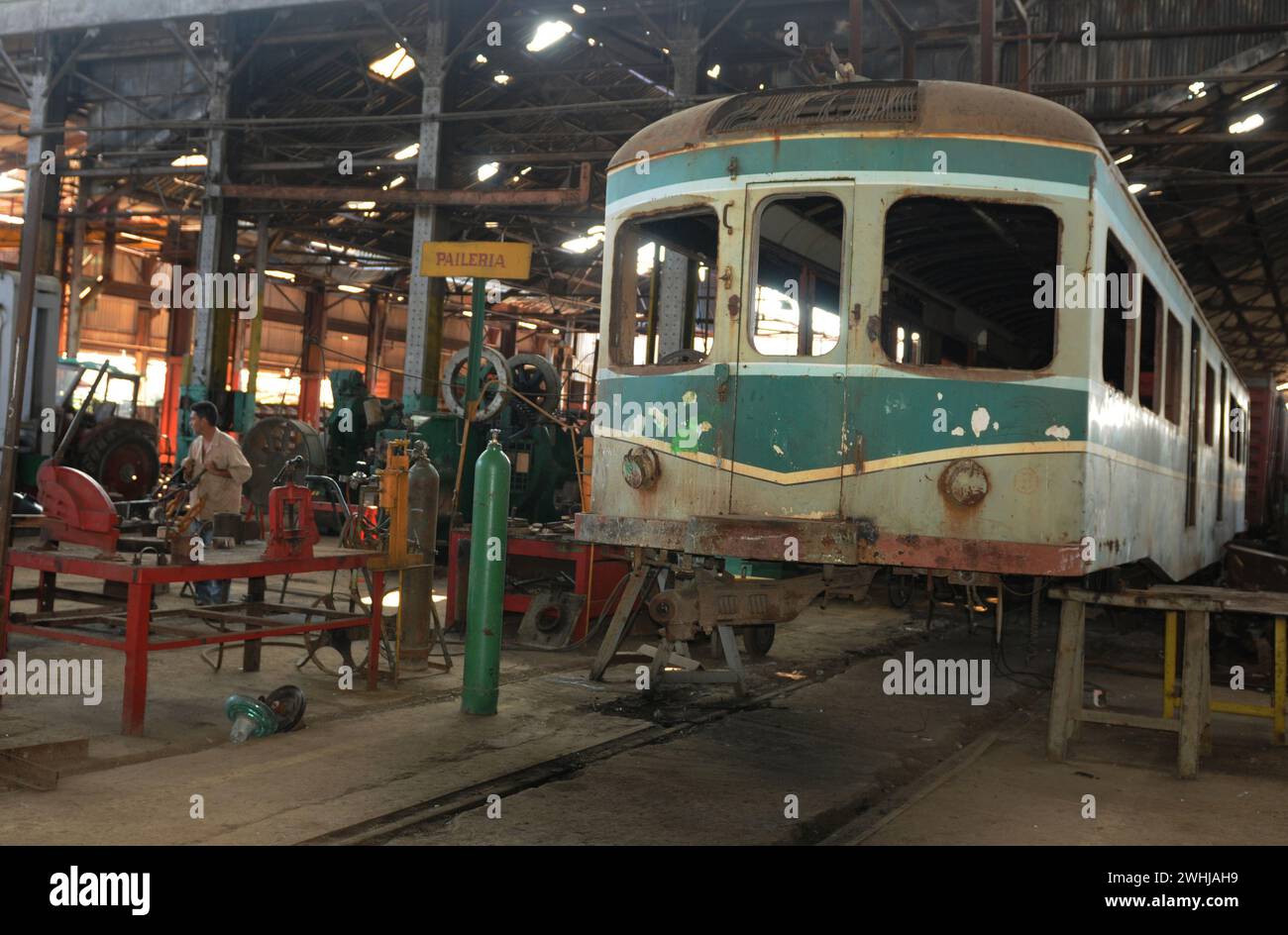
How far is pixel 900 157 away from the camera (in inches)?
218

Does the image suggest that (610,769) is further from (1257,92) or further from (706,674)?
(1257,92)

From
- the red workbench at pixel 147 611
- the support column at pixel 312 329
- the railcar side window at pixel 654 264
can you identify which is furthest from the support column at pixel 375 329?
the railcar side window at pixel 654 264

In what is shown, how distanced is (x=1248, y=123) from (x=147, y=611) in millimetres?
15828

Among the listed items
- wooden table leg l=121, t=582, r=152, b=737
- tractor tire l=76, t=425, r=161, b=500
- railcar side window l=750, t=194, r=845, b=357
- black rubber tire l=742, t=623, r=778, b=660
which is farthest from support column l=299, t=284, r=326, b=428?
railcar side window l=750, t=194, r=845, b=357

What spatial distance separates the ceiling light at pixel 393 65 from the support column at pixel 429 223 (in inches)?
88.4

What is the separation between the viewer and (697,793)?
5.30 meters

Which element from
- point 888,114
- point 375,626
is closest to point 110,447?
Answer: point 375,626

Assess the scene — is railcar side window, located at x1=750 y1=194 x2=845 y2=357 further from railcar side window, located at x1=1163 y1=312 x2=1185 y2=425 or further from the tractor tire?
the tractor tire

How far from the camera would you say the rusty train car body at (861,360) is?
5.35m

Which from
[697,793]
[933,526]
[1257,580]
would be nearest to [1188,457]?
[1257,580]

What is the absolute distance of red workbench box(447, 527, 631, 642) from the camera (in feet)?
31.1

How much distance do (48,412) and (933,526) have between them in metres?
10.2

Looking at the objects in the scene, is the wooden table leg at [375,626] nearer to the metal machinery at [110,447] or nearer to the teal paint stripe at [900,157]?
the teal paint stripe at [900,157]

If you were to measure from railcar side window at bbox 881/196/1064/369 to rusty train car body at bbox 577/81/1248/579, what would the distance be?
5cm
